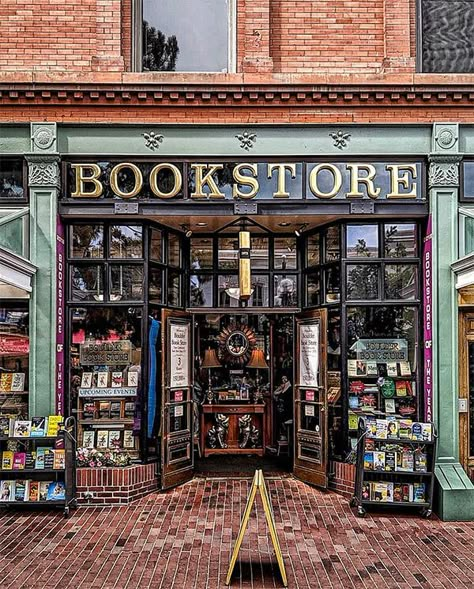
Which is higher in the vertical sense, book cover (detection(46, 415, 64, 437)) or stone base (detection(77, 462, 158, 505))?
book cover (detection(46, 415, 64, 437))

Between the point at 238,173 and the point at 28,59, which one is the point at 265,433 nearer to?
the point at 238,173

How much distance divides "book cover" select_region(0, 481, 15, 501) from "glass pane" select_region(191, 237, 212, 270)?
422cm

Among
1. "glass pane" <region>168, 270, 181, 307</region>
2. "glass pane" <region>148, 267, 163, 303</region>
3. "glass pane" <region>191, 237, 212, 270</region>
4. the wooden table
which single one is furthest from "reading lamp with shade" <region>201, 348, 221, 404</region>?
Result: "glass pane" <region>148, 267, 163, 303</region>

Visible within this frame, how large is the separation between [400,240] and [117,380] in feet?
15.3

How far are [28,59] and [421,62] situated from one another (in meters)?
5.75

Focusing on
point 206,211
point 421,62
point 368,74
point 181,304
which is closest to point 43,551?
point 181,304

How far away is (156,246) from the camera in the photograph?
8914mm

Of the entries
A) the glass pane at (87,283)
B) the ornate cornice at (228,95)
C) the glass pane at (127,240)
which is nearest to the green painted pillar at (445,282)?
the ornate cornice at (228,95)

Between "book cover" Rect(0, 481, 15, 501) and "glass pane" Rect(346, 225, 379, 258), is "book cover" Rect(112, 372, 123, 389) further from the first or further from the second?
"glass pane" Rect(346, 225, 379, 258)

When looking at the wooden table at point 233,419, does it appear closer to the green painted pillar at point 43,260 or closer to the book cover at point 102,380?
the book cover at point 102,380

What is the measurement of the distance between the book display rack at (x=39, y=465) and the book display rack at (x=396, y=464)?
3.84m

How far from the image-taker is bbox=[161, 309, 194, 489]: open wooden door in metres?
8.70

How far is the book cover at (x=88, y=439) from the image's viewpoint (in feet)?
27.9

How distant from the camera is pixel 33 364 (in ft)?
27.0
